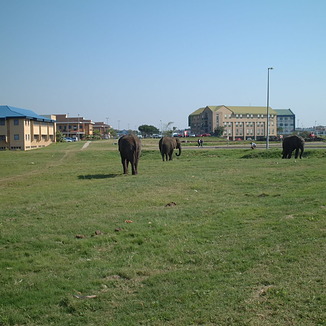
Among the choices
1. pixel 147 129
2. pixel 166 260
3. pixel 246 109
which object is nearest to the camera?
pixel 166 260

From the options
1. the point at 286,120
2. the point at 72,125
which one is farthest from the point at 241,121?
the point at 72,125

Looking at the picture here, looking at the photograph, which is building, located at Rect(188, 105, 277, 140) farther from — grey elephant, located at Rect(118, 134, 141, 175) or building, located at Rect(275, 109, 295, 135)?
grey elephant, located at Rect(118, 134, 141, 175)

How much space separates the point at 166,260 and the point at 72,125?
134454 millimetres

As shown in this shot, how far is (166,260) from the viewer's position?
25.0ft

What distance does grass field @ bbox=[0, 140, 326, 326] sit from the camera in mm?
5547

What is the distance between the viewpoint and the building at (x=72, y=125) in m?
136

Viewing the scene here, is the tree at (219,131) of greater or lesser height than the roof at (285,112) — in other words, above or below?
below

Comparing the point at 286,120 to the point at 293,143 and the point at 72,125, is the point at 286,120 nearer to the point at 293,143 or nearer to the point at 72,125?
the point at 72,125

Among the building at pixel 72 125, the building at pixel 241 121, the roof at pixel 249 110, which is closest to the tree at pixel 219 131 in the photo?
the building at pixel 241 121

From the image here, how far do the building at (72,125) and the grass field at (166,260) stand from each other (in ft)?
410

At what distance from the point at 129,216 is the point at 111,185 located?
6994 millimetres

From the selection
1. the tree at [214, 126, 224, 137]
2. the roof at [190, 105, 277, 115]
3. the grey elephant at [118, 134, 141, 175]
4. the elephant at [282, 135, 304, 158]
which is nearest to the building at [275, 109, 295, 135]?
the roof at [190, 105, 277, 115]

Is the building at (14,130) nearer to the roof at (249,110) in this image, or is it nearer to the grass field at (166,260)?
the grass field at (166,260)

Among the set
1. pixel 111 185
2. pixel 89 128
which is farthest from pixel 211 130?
pixel 111 185
